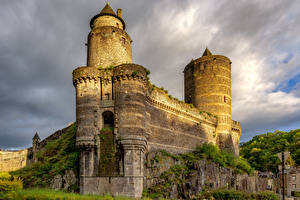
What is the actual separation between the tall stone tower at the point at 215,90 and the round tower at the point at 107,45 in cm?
1715

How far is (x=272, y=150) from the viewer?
227ft

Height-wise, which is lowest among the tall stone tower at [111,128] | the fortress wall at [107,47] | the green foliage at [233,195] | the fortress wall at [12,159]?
the green foliage at [233,195]

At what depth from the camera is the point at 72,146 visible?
A: 95.8 ft

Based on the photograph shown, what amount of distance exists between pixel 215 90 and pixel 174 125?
12.7 m

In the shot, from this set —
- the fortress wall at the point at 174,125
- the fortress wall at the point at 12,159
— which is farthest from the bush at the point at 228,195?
the fortress wall at the point at 12,159

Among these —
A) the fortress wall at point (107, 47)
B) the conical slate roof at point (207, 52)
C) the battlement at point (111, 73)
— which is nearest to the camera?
the battlement at point (111, 73)

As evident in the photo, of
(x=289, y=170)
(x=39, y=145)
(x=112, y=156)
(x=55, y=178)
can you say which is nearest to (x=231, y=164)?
(x=289, y=170)

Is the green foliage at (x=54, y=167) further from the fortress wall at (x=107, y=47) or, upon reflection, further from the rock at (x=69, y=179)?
the fortress wall at (x=107, y=47)

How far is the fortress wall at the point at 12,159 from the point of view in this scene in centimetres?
4816

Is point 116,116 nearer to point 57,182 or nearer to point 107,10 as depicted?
point 57,182

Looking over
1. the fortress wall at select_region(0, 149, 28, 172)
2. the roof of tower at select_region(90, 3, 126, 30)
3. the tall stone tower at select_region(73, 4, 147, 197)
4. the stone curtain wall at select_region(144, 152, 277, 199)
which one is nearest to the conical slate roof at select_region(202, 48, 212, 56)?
Answer: the roof of tower at select_region(90, 3, 126, 30)

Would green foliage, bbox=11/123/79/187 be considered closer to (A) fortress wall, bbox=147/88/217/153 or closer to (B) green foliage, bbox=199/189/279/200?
(A) fortress wall, bbox=147/88/217/153

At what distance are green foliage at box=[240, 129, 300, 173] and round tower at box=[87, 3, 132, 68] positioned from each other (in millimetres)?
46303

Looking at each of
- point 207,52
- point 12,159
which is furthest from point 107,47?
point 12,159
